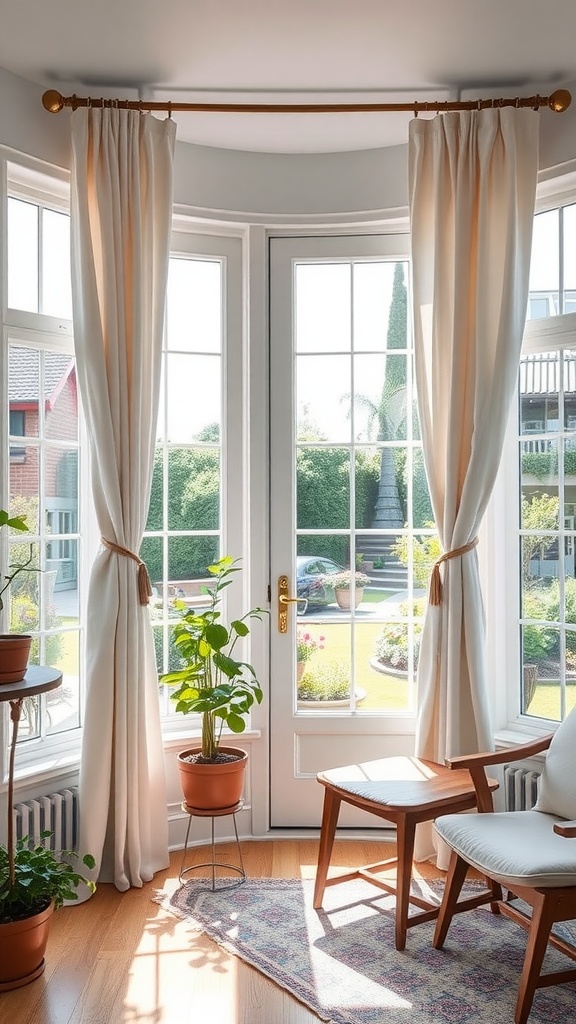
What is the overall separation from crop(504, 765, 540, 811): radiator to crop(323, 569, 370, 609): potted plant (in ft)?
3.09

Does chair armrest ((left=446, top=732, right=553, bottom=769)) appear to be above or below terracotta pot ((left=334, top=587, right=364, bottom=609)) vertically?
below

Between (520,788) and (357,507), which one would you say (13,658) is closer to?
(357,507)

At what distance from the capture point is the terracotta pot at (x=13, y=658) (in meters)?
2.58

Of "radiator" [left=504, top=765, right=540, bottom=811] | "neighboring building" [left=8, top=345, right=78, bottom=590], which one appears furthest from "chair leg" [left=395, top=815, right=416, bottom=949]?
"neighboring building" [left=8, top=345, right=78, bottom=590]

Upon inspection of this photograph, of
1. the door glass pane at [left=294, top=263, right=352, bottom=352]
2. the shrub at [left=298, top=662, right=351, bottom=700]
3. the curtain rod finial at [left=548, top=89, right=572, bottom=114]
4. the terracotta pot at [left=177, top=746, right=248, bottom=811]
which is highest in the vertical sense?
the curtain rod finial at [left=548, top=89, right=572, bottom=114]

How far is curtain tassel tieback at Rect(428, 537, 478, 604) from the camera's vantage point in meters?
3.47

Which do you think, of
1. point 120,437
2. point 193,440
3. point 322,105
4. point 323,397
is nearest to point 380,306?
point 323,397

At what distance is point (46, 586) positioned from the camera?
346 centimetres

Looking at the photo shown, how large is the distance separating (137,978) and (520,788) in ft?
5.41

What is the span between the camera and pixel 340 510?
12.9 ft

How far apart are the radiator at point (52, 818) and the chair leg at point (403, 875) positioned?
1.31 metres

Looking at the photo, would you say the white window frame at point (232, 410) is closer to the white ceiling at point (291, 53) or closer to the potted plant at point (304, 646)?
the potted plant at point (304, 646)

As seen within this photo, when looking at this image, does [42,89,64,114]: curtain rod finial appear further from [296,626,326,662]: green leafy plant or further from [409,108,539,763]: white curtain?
[296,626,326,662]: green leafy plant

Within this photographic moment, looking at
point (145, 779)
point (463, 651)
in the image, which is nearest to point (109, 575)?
point (145, 779)
